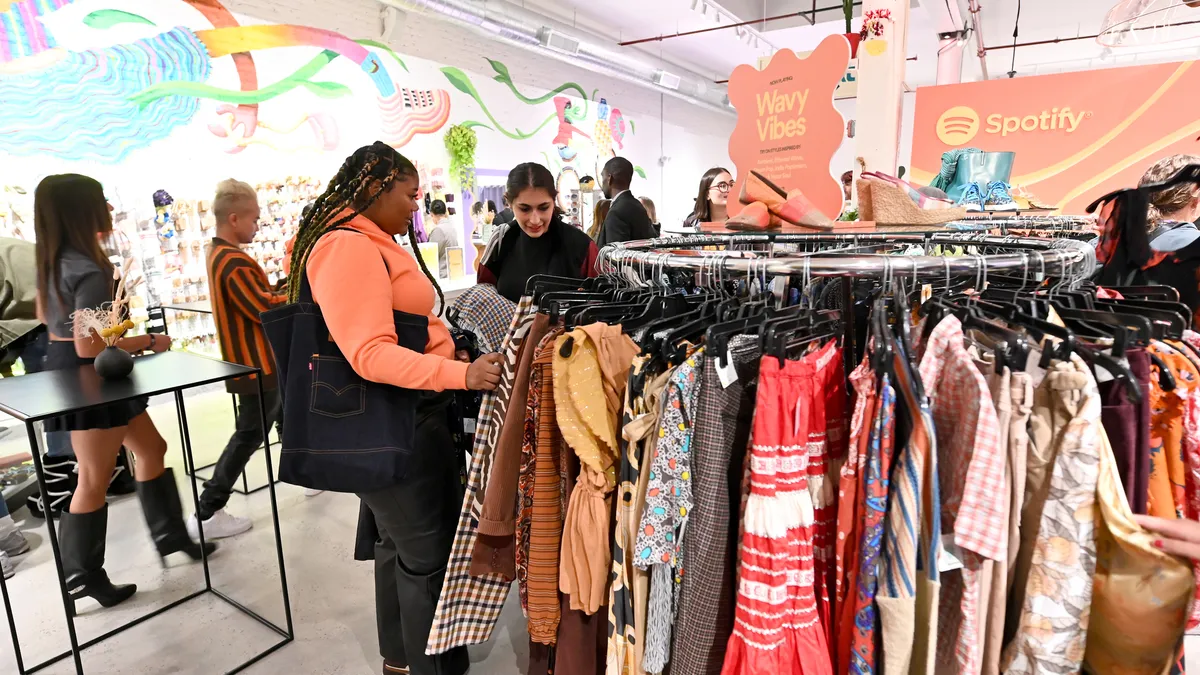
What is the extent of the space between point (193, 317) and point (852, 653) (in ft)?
17.8

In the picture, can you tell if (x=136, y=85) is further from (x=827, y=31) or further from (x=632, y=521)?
(x=827, y=31)

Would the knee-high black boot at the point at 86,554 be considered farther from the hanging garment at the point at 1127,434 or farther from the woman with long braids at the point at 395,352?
the hanging garment at the point at 1127,434

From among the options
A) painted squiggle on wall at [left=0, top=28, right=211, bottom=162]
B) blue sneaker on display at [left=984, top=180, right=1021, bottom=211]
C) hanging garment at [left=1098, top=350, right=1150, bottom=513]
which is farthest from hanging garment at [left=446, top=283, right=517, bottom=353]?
painted squiggle on wall at [left=0, top=28, right=211, bottom=162]

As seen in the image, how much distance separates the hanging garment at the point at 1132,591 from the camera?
0.93 metres

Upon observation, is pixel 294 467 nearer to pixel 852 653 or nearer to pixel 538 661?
pixel 538 661

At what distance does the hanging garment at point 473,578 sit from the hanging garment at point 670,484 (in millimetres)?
585

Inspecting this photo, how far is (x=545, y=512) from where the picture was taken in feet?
4.85

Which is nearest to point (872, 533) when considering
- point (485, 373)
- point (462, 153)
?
point (485, 373)

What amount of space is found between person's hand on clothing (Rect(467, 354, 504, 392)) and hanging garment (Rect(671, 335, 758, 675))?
0.66 m

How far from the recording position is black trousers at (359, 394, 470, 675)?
5.94ft

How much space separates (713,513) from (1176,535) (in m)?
0.68

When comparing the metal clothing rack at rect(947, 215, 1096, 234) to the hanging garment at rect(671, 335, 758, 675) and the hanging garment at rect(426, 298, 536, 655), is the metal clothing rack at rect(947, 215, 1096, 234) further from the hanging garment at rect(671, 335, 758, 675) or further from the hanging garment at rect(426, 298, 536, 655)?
the hanging garment at rect(426, 298, 536, 655)

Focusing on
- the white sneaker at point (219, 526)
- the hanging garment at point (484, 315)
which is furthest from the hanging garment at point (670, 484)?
the white sneaker at point (219, 526)

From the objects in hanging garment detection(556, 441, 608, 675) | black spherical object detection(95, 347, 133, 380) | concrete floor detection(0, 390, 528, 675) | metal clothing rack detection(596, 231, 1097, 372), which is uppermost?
metal clothing rack detection(596, 231, 1097, 372)
